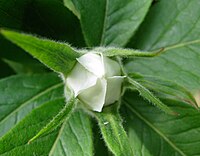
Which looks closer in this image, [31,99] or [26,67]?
[31,99]

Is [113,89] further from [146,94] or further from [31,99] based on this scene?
[31,99]

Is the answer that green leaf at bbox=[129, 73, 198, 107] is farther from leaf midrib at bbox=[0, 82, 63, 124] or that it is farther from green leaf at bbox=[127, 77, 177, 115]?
leaf midrib at bbox=[0, 82, 63, 124]

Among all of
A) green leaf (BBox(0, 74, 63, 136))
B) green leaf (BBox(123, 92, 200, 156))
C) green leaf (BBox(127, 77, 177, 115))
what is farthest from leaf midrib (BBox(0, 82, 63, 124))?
green leaf (BBox(127, 77, 177, 115))

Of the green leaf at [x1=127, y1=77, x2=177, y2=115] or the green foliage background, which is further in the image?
the green foliage background

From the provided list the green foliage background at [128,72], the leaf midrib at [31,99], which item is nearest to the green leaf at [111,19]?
the green foliage background at [128,72]

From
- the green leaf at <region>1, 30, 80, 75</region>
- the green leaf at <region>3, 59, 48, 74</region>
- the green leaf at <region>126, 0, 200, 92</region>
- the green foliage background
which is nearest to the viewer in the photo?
the green leaf at <region>1, 30, 80, 75</region>

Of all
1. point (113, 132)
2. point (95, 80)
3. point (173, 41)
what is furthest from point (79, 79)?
point (173, 41)

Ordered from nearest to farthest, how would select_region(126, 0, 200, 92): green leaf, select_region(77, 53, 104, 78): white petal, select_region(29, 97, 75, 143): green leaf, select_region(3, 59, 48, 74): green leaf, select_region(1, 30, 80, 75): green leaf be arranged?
select_region(1, 30, 80, 75): green leaf < select_region(29, 97, 75, 143): green leaf < select_region(77, 53, 104, 78): white petal < select_region(126, 0, 200, 92): green leaf < select_region(3, 59, 48, 74): green leaf
